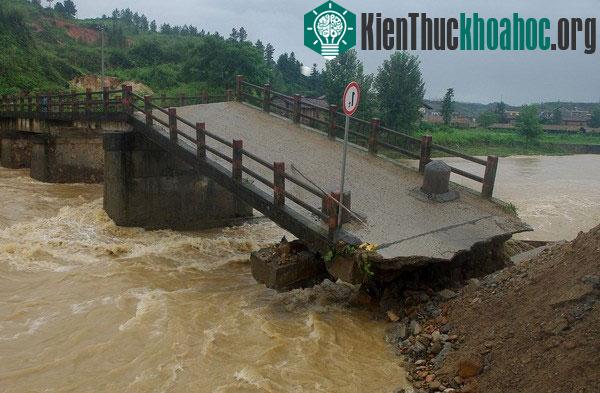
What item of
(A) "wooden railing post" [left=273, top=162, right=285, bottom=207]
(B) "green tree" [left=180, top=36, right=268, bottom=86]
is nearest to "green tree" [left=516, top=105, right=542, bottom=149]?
(B) "green tree" [left=180, top=36, right=268, bottom=86]

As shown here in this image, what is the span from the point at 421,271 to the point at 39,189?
58.2 feet

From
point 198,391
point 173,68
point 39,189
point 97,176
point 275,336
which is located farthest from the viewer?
point 173,68

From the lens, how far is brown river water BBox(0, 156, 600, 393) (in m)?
6.43

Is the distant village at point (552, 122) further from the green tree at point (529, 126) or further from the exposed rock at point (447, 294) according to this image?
the exposed rock at point (447, 294)

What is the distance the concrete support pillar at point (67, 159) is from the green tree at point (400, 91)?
104 feet

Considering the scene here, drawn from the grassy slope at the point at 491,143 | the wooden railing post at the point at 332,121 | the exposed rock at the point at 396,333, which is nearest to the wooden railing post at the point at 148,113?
the wooden railing post at the point at 332,121

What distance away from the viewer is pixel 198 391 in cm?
609

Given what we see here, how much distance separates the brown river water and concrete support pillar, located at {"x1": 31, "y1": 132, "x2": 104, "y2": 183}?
6.96 metres

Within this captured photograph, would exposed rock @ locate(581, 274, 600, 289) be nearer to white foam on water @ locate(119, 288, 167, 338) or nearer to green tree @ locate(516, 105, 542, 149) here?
white foam on water @ locate(119, 288, 167, 338)

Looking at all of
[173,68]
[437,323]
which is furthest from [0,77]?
[437,323]

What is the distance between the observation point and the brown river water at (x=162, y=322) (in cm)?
643

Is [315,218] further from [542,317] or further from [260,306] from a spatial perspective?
[542,317]

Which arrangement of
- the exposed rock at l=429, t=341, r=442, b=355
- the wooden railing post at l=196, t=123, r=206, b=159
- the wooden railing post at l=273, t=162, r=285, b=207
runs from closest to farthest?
the exposed rock at l=429, t=341, r=442, b=355, the wooden railing post at l=273, t=162, r=285, b=207, the wooden railing post at l=196, t=123, r=206, b=159

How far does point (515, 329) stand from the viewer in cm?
571
